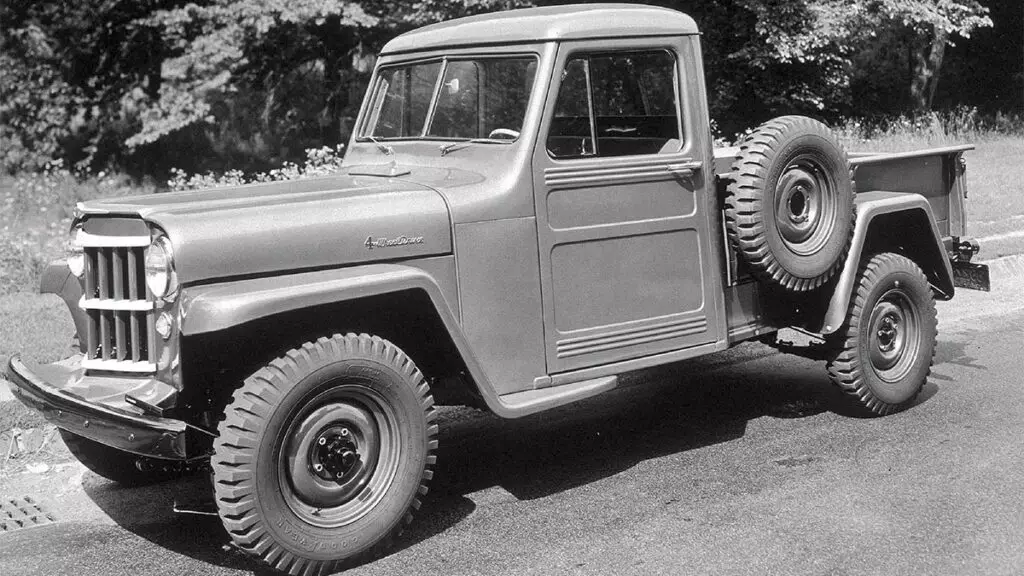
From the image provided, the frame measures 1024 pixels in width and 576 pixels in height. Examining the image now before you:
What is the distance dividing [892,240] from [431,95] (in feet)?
9.39

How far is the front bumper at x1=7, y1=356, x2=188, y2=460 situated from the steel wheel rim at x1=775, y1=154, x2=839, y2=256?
2.94m

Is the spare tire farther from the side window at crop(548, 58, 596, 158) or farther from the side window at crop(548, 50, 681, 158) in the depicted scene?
the side window at crop(548, 58, 596, 158)

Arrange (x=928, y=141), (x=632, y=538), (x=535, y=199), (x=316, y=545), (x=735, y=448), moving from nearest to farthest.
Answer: (x=316, y=545), (x=632, y=538), (x=535, y=199), (x=735, y=448), (x=928, y=141)

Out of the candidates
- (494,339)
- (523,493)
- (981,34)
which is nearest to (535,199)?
(494,339)

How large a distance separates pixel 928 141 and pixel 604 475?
1357cm

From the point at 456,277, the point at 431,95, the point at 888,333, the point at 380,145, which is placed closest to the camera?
the point at 456,277

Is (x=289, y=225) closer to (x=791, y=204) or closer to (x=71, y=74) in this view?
(x=791, y=204)

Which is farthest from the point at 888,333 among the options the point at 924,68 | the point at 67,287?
the point at 924,68

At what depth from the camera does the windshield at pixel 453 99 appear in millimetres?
4961

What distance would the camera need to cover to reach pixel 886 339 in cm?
615

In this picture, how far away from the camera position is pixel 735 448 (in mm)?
5566

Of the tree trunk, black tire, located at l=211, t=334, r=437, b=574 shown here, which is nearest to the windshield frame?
black tire, located at l=211, t=334, r=437, b=574

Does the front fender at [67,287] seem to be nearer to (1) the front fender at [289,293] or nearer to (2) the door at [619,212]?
(1) the front fender at [289,293]

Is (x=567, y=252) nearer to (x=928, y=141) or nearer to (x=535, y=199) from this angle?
(x=535, y=199)
